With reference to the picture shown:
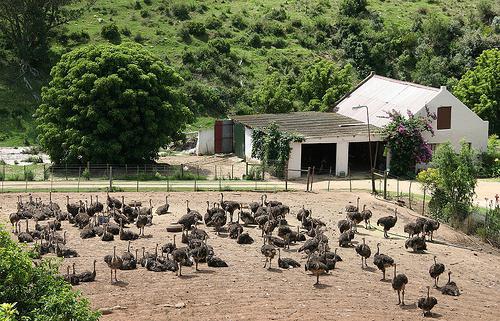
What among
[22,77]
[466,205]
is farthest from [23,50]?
[466,205]

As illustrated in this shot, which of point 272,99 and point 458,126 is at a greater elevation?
point 272,99

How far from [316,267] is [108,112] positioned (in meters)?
25.1

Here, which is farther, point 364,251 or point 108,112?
point 108,112

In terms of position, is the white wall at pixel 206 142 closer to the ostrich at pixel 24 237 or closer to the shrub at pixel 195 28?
the shrub at pixel 195 28

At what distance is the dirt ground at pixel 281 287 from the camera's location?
88.6 ft

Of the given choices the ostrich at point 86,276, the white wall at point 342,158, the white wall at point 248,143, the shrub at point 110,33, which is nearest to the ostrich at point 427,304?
the ostrich at point 86,276

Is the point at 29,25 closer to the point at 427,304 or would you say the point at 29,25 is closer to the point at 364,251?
the point at 364,251

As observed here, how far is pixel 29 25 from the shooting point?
68062 mm

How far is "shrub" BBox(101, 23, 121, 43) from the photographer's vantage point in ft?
242

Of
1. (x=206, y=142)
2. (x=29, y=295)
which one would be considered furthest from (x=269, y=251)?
(x=206, y=142)

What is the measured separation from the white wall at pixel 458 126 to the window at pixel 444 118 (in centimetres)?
23

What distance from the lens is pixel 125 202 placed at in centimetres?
4300

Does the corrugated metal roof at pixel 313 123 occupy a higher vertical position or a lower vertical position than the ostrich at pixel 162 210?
higher

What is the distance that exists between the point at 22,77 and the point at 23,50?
2193mm
